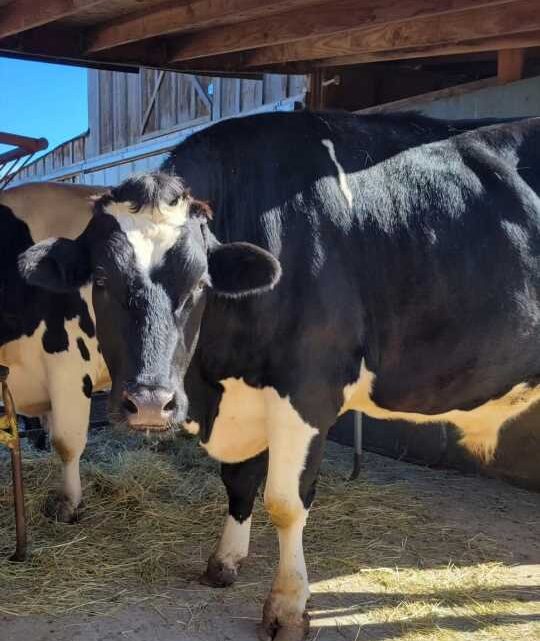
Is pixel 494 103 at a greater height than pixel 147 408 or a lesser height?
greater

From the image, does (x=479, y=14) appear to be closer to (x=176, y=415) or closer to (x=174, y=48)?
(x=174, y=48)

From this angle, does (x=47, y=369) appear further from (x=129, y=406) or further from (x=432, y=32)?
(x=432, y=32)

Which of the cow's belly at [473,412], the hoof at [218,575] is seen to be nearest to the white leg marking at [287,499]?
the cow's belly at [473,412]

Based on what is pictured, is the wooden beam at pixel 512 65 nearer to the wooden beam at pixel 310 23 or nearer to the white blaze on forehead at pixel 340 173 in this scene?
the wooden beam at pixel 310 23

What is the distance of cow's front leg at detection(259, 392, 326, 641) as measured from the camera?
3217mm

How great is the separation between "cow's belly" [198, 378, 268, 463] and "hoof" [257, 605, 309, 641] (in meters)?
0.73

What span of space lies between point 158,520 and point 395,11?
10.8ft

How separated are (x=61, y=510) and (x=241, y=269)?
7.72 ft

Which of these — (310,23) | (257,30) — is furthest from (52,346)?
(310,23)

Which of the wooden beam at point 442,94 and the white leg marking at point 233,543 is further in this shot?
the wooden beam at point 442,94

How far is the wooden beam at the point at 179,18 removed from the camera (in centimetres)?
419

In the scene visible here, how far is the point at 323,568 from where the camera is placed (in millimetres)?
3992

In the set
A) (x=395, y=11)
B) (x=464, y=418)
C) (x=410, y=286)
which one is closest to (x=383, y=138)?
(x=410, y=286)

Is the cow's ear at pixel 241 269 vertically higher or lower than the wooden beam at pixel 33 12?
lower
